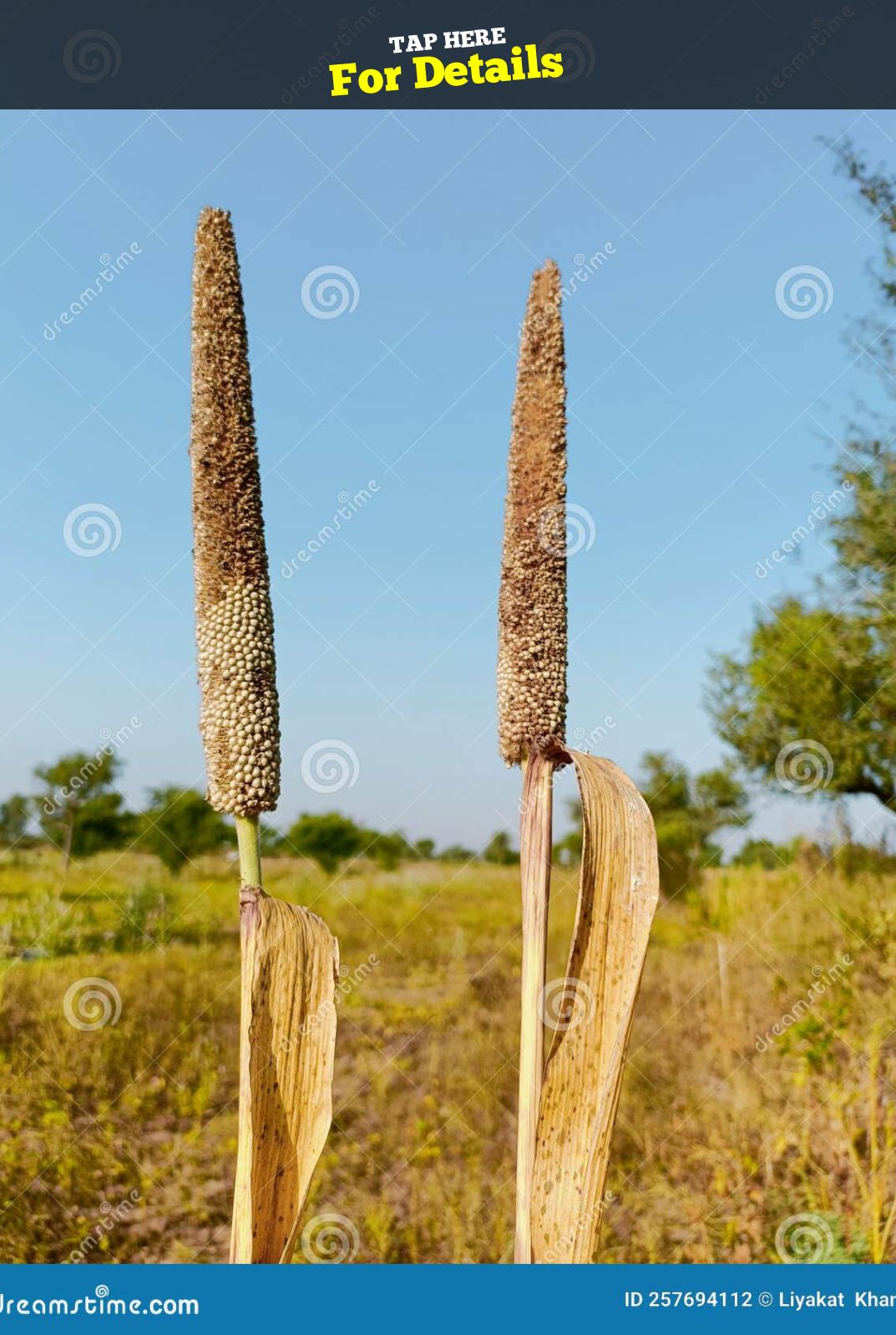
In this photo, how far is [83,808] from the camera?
6.35m

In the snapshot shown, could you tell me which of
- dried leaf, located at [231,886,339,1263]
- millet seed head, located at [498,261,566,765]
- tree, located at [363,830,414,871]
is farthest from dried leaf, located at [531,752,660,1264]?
Answer: tree, located at [363,830,414,871]

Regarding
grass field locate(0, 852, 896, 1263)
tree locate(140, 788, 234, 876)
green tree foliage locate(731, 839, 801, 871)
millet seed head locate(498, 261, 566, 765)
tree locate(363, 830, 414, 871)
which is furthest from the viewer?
green tree foliage locate(731, 839, 801, 871)

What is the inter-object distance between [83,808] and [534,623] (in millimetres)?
4691

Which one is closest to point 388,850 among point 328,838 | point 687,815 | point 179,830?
point 328,838

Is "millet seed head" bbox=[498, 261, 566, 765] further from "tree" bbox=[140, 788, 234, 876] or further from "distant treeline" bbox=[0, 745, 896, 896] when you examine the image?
"tree" bbox=[140, 788, 234, 876]

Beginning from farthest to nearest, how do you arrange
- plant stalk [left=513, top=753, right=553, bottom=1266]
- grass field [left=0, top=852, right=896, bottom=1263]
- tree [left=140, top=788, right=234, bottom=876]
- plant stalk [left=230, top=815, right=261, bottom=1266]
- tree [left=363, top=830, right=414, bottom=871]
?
tree [left=363, top=830, right=414, bottom=871] → tree [left=140, top=788, right=234, bottom=876] → grass field [left=0, top=852, right=896, bottom=1263] → plant stalk [left=513, top=753, right=553, bottom=1266] → plant stalk [left=230, top=815, right=261, bottom=1266]

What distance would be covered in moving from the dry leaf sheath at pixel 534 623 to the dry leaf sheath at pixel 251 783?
0.48m

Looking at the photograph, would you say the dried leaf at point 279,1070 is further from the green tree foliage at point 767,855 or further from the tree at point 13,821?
Result: the green tree foliage at point 767,855

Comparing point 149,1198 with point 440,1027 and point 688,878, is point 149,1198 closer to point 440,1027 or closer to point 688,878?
point 440,1027

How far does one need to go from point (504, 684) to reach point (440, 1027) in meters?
4.72

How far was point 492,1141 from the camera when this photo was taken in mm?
5934

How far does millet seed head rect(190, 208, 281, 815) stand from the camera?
225cm

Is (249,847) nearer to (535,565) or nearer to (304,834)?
(535,565)

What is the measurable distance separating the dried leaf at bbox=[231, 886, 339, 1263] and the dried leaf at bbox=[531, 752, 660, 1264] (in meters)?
0.51
